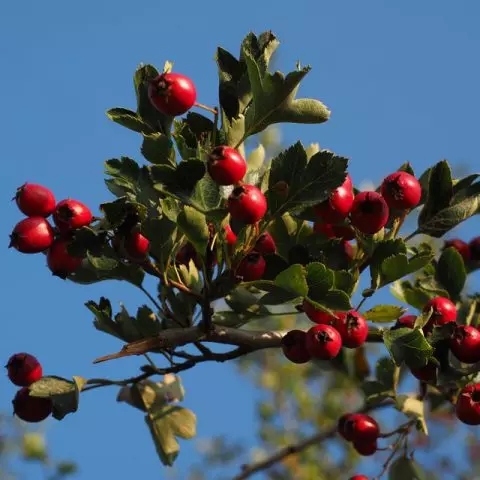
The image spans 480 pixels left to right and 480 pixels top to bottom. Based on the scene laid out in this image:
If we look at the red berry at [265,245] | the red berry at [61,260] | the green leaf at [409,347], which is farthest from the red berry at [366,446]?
the red berry at [61,260]

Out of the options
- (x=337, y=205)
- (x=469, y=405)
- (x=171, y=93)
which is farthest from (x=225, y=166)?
(x=469, y=405)

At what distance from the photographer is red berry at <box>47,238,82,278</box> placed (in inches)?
85.4

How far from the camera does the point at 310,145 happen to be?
243 cm

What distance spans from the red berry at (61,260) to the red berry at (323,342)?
0.57 meters

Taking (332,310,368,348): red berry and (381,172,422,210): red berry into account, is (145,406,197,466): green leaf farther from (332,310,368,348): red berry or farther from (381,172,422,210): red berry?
(381,172,422,210): red berry

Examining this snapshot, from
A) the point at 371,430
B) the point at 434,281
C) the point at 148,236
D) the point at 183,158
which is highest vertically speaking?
the point at 183,158

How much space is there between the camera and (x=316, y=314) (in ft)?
7.25

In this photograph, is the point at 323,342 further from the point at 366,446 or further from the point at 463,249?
the point at 463,249

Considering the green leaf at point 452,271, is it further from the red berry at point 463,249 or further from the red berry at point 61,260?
the red berry at point 61,260

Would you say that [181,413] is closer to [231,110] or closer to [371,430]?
[371,430]

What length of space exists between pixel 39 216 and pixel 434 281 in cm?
113

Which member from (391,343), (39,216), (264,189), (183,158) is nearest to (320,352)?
(391,343)

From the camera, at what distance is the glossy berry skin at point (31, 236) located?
2.15m

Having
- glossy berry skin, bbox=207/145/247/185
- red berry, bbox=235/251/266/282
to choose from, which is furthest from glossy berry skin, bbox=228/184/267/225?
red berry, bbox=235/251/266/282
